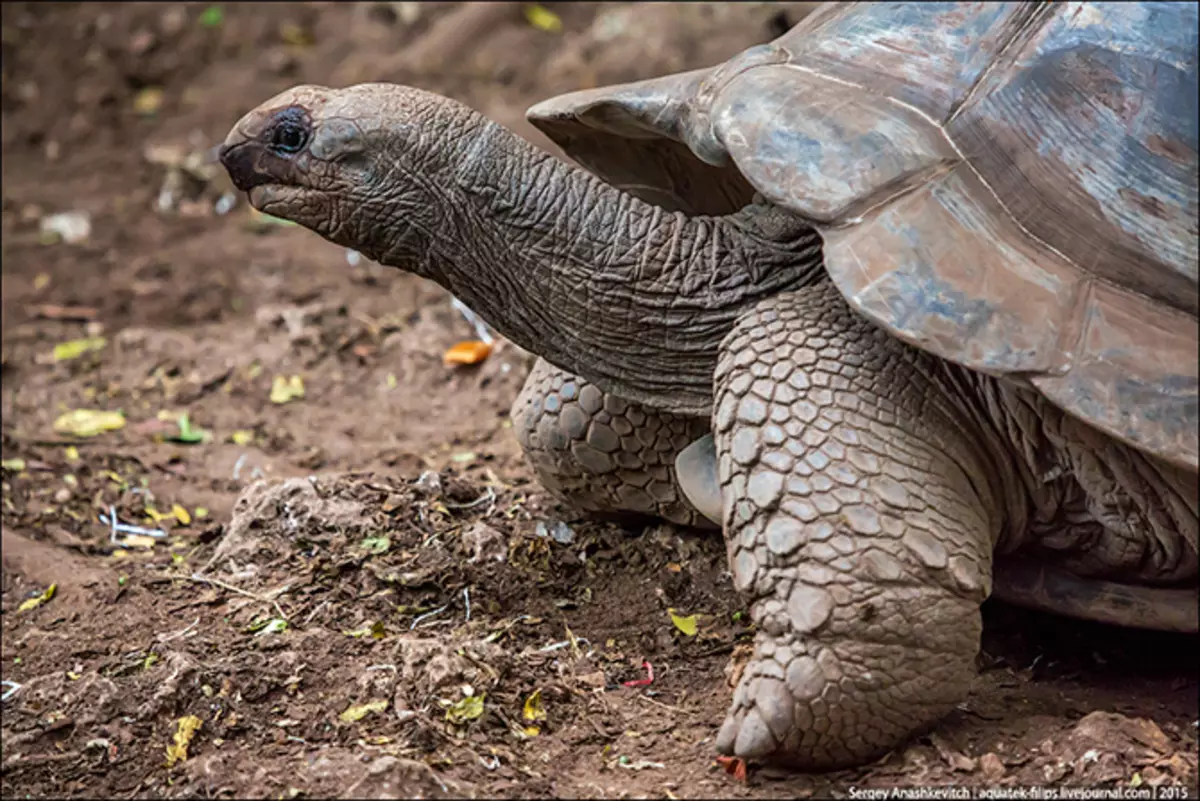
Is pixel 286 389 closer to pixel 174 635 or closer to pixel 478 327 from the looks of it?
pixel 478 327

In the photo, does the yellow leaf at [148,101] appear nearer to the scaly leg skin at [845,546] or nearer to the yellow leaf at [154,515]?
the yellow leaf at [154,515]

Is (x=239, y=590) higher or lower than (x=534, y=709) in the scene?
lower

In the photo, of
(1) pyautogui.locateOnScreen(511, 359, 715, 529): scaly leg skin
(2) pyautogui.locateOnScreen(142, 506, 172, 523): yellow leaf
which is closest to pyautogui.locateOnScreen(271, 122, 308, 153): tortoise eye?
(1) pyautogui.locateOnScreen(511, 359, 715, 529): scaly leg skin

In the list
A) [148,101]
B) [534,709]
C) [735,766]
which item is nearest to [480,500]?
[534,709]

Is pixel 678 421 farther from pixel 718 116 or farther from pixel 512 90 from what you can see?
pixel 512 90

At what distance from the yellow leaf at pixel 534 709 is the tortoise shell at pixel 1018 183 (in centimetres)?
123

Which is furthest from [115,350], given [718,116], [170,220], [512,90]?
[718,116]

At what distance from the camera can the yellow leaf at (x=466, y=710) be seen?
326 cm

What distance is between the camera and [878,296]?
3.09 metres

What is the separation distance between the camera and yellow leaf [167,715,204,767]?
3275 mm

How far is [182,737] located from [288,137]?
1525 millimetres

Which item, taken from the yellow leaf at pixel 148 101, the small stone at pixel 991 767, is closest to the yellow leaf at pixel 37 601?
the small stone at pixel 991 767

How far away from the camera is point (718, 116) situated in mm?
3469

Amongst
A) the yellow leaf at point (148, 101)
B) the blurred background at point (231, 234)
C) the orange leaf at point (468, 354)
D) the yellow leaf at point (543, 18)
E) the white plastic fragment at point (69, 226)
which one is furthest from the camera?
the yellow leaf at point (543, 18)
